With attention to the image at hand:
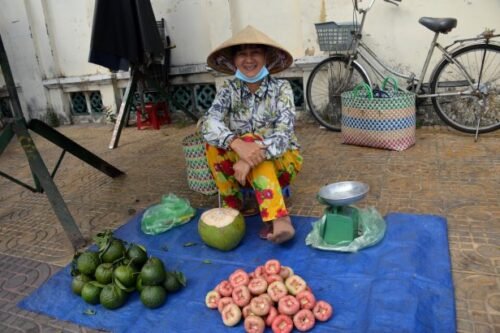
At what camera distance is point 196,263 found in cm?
238

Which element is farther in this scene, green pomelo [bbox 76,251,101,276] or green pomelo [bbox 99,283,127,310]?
green pomelo [bbox 76,251,101,276]

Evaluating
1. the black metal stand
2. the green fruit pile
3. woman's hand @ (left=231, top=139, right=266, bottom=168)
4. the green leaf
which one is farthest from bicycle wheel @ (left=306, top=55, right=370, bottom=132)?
the green leaf

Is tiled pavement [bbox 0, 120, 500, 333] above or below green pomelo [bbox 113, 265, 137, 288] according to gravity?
below

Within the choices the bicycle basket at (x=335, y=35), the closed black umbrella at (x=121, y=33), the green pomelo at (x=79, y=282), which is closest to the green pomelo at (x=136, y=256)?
the green pomelo at (x=79, y=282)

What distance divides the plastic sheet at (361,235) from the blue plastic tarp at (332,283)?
0.04 m

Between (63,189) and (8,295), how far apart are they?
1.78 meters

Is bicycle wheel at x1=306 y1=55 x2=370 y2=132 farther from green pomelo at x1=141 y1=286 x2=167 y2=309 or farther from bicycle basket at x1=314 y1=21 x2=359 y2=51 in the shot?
green pomelo at x1=141 y1=286 x2=167 y2=309

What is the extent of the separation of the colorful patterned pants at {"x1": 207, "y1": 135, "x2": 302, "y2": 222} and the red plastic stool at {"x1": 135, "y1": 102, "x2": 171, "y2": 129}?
3.50 meters

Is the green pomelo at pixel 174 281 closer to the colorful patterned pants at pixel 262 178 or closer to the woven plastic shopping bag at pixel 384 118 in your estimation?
the colorful patterned pants at pixel 262 178

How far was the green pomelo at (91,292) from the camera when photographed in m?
2.06

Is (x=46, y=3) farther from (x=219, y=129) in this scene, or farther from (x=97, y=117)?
(x=219, y=129)

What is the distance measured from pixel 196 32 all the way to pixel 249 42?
354 centimetres

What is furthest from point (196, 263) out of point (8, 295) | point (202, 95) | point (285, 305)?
point (202, 95)

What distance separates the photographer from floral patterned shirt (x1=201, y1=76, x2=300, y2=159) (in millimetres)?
2504
